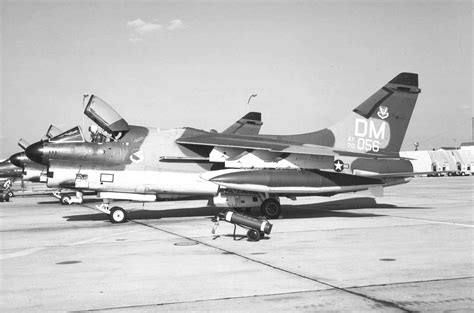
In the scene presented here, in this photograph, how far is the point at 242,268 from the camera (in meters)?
7.89

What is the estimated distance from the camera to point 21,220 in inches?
695

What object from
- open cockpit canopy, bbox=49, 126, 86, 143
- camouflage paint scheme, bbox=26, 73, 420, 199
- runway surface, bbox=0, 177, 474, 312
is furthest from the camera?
open cockpit canopy, bbox=49, 126, 86, 143

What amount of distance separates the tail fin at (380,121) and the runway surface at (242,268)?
388 centimetres

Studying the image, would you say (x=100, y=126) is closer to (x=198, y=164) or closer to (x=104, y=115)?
(x=104, y=115)

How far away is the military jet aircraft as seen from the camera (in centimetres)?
1475

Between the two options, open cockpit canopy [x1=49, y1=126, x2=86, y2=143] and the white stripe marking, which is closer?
the white stripe marking

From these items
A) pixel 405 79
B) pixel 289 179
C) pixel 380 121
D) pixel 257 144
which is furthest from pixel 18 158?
pixel 405 79

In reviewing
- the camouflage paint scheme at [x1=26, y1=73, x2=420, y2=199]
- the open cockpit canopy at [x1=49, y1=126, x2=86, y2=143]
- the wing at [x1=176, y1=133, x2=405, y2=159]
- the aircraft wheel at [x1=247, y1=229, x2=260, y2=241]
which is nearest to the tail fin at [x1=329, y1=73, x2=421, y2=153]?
the camouflage paint scheme at [x1=26, y1=73, x2=420, y2=199]

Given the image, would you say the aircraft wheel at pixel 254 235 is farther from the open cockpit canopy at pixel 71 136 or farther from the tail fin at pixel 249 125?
the tail fin at pixel 249 125

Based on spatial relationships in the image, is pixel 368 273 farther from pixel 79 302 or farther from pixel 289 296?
pixel 79 302

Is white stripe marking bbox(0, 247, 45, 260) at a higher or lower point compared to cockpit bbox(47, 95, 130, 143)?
lower

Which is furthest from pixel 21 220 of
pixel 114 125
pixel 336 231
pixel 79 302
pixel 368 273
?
pixel 368 273

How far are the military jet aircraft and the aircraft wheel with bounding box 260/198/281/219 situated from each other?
0.10 ft

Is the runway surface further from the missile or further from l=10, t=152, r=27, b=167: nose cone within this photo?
l=10, t=152, r=27, b=167: nose cone
